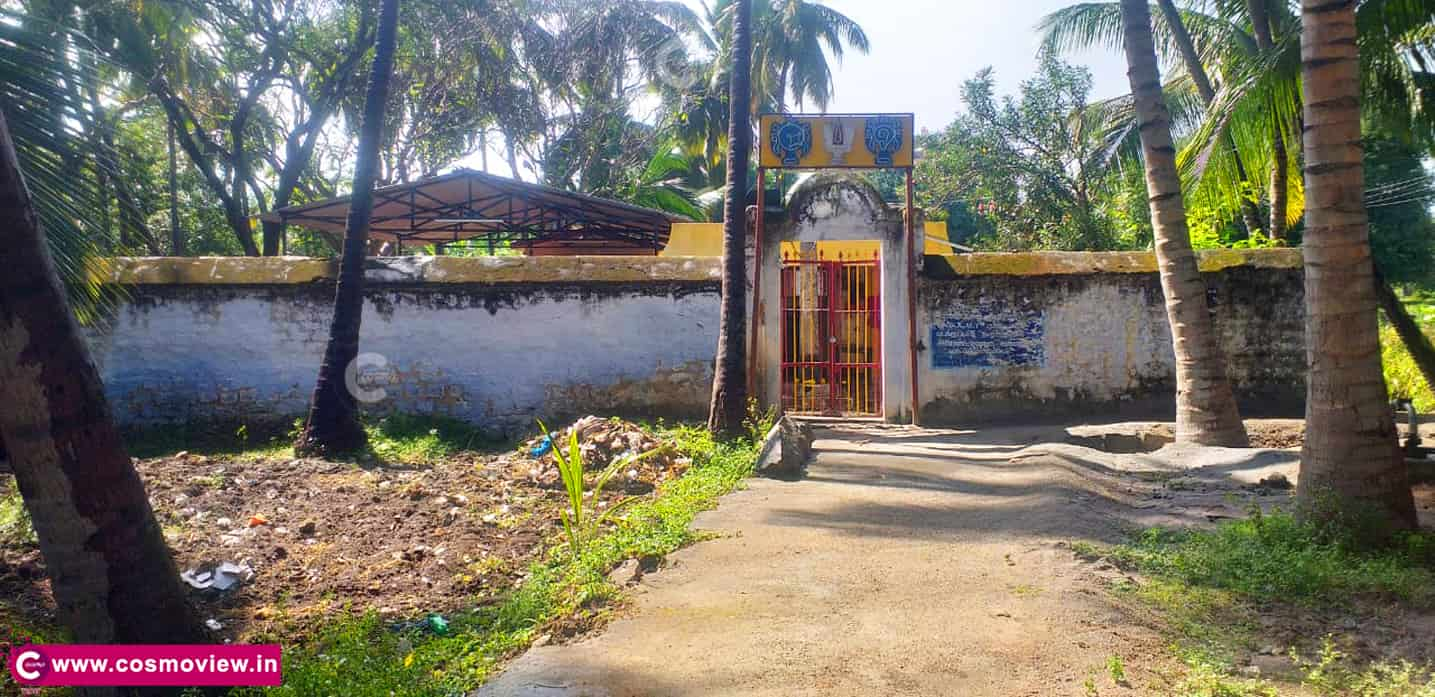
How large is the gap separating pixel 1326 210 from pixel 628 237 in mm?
11929

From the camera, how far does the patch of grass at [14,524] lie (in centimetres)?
620

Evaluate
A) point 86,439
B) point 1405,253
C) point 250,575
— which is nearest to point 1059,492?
point 250,575

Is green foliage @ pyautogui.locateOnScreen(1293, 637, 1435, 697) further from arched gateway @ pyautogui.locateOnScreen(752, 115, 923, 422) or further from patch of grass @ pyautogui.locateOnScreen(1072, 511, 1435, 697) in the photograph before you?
arched gateway @ pyautogui.locateOnScreen(752, 115, 923, 422)

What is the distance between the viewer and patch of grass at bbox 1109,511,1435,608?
4.27 metres

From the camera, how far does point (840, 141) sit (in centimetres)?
1012

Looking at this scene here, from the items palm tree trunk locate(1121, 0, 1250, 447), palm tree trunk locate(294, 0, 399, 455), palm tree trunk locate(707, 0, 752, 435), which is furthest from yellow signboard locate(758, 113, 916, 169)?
palm tree trunk locate(294, 0, 399, 455)

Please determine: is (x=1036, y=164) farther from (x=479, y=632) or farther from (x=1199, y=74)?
(x=479, y=632)

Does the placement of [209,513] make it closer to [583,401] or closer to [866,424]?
[583,401]

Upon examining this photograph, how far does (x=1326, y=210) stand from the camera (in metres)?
5.00

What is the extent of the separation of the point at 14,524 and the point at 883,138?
8.30 metres

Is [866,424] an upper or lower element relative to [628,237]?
lower

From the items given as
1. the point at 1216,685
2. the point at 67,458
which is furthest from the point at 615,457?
the point at 1216,685

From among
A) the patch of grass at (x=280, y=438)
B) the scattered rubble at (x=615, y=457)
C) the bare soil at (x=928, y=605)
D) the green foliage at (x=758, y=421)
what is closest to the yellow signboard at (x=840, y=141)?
the green foliage at (x=758, y=421)

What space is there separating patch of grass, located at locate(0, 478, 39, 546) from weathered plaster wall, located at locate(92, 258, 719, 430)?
3.53 meters
